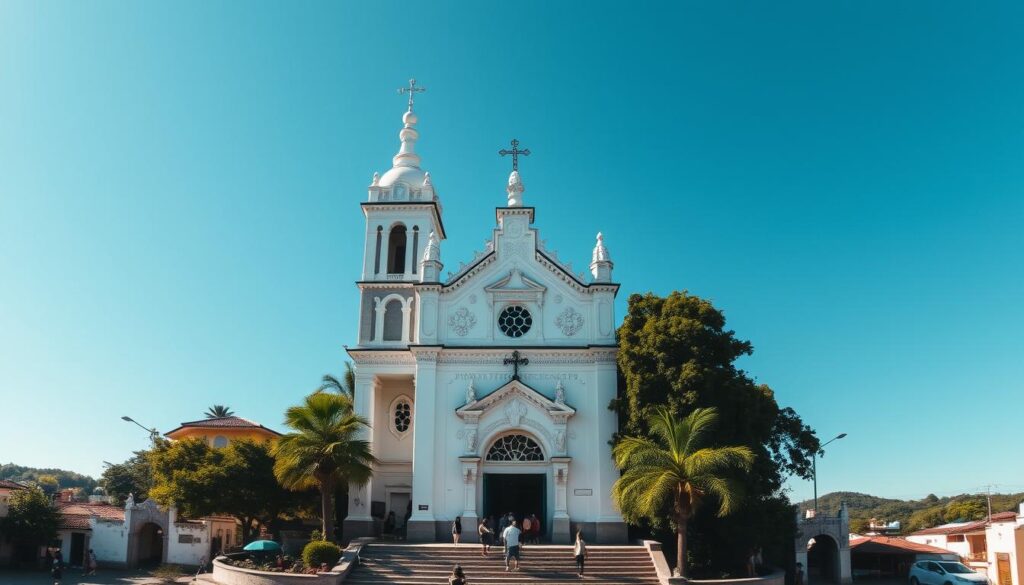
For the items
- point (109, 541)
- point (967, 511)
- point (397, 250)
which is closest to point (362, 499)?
point (397, 250)

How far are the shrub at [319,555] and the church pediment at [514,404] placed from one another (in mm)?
7321

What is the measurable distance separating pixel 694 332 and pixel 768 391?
15.2ft

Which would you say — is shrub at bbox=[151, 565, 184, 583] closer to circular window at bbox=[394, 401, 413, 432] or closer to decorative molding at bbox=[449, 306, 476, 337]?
circular window at bbox=[394, 401, 413, 432]

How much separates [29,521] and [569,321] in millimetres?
26588

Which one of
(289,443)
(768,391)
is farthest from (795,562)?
(289,443)

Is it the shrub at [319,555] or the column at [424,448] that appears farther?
the column at [424,448]

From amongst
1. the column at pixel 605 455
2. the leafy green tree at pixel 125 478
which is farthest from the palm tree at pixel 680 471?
the leafy green tree at pixel 125 478

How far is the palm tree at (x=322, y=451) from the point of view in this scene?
88.6 ft

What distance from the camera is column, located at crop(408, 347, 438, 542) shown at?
29.1 m

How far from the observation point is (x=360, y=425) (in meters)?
31.2

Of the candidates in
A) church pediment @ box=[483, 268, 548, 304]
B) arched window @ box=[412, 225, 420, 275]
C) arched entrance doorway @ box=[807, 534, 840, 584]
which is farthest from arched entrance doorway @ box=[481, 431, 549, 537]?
arched entrance doorway @ box=[807, 534, 840, 584]

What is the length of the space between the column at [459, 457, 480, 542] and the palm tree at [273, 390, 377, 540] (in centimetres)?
377

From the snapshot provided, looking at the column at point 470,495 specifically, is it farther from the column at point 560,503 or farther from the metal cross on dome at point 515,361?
the metal cross on dome at point 515,361

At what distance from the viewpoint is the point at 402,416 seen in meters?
34.0
